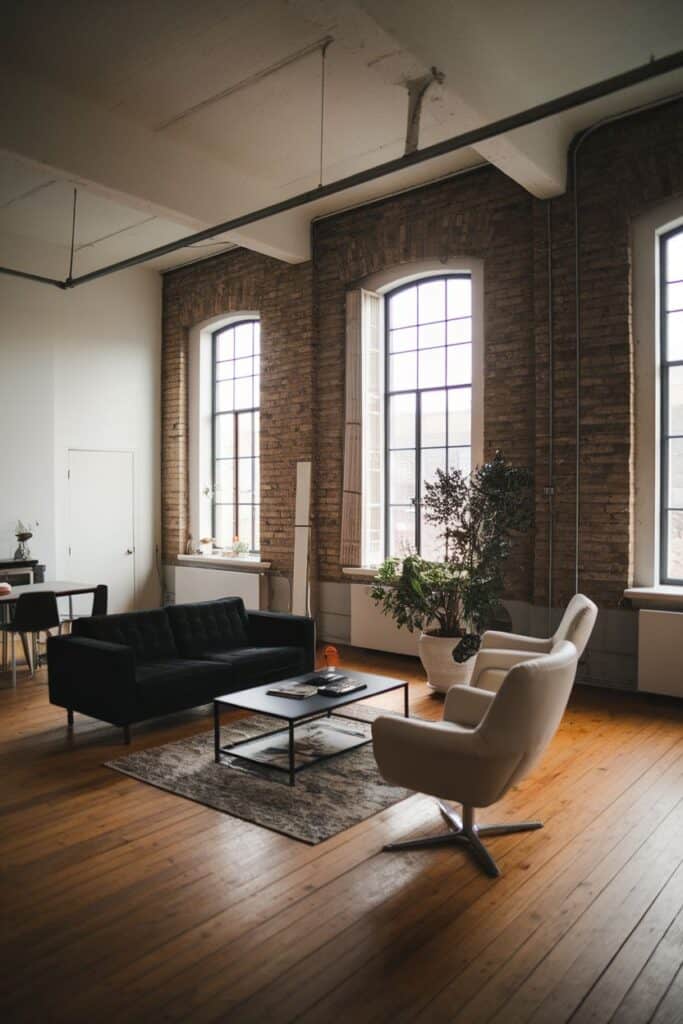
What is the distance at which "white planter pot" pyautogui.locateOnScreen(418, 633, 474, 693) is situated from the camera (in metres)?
5.96

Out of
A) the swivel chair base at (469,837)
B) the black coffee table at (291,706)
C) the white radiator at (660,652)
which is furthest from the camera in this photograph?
the white radiator at (660,652)

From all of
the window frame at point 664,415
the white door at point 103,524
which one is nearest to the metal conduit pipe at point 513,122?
the window frame at point 664,415

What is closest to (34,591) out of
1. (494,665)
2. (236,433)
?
(236,433)

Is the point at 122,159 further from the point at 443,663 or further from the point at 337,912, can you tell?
the point at 337,912

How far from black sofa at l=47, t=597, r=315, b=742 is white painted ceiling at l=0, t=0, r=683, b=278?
350 cm

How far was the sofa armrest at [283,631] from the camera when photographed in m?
→ 6.16

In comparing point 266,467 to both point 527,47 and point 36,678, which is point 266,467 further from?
point 527,47

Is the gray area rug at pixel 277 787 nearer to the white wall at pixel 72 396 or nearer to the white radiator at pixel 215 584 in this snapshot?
the white radiator at pixel 215 584

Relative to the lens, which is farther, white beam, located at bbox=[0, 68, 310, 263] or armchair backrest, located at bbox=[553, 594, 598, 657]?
white beam, located at bbox=[0, 68, 310, 263]

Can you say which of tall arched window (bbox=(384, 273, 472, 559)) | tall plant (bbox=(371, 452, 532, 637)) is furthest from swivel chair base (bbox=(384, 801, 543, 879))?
tall arched window (bbox=(384, 273, 472, 559))

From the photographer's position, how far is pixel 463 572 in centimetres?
610

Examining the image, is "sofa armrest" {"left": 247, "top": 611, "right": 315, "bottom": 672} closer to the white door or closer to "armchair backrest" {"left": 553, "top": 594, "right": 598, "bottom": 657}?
"armchair backrest" {"left": 553, "top": 594, "right": 598, "bottom": 657}

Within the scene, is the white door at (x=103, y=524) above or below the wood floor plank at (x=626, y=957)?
above

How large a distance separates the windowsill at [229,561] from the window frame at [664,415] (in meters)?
4.30
